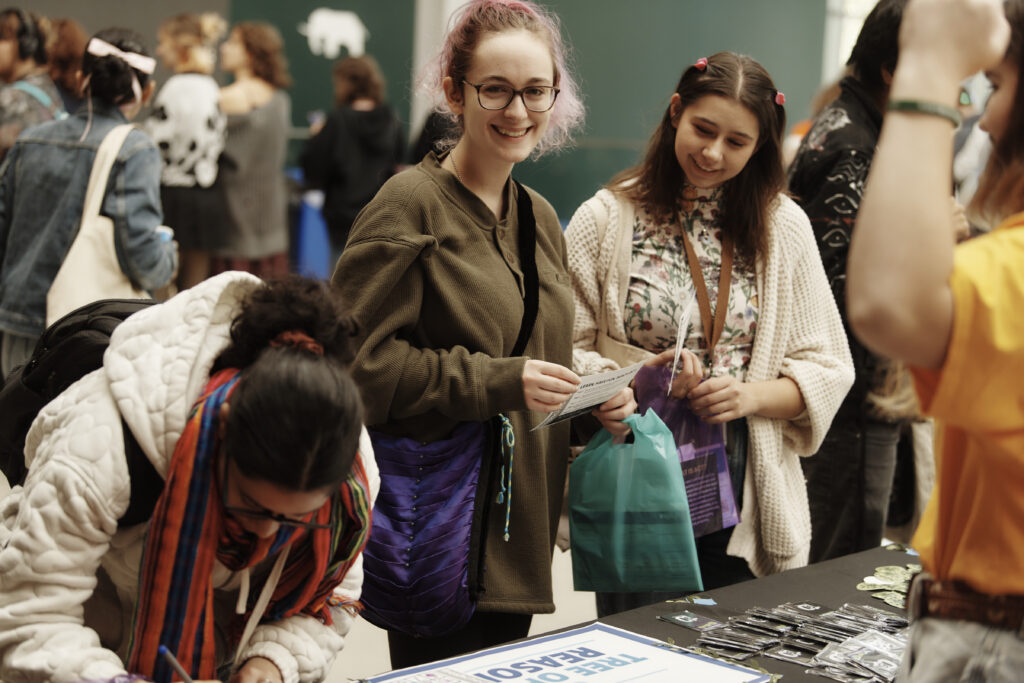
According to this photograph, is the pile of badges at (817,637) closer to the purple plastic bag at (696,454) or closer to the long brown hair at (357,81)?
the purple plastic bag at (696,454)

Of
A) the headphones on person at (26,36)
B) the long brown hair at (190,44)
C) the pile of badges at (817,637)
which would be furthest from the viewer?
the long brown hair at (190,44)

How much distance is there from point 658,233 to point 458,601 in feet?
2.90

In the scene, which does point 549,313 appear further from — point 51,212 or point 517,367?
point 51,212

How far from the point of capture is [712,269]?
2.31 metres

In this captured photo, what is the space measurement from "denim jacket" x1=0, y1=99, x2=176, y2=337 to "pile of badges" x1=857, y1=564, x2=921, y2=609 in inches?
91.5

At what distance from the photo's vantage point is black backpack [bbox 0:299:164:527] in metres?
1.50

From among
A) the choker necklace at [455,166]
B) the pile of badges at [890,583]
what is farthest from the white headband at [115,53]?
the pile of badges at [890,583]

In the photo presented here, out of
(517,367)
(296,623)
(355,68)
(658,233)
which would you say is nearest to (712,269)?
(658,233)

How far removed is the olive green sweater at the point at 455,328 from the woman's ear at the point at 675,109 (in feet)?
1.63

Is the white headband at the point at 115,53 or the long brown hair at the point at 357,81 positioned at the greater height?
the long brown hair at the point at 357,81

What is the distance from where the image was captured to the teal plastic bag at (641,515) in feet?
6.70

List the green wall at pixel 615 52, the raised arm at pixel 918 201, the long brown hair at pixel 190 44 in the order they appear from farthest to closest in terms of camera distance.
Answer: the green wall at pixel 615 52
the long brown hair at pixel 190 44
the raised arm at pixel 918 201

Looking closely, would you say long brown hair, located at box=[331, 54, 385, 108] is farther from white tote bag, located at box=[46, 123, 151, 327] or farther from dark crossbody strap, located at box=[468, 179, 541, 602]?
dark crossbody strap, located at box=[468, 179, 541, 602]

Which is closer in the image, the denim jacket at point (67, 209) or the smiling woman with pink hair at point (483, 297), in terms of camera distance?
the smiling woman with pink hair at point (483, 297)
